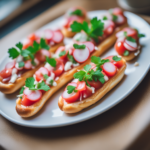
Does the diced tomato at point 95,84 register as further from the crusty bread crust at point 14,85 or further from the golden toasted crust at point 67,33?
the golden toasted crust at point 67,33

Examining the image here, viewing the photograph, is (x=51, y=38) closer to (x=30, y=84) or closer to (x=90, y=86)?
(x=30, y=84)

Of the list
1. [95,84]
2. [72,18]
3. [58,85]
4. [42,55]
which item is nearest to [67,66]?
[58,85]

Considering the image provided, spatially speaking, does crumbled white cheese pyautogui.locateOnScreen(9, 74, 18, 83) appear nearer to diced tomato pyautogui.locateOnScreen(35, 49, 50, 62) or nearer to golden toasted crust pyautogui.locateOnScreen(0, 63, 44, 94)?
golden toasted crust pyautogui.locateOnScreen(0, 63, 44, 94)

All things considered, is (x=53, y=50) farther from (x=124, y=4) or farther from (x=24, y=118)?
(x=124, y=4)

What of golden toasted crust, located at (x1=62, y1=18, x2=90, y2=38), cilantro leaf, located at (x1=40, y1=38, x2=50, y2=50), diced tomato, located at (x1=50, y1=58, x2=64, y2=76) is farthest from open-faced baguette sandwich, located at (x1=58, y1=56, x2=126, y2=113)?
golden toasted crust, located at (x1=62, y1=18, x2=90, y2=38)

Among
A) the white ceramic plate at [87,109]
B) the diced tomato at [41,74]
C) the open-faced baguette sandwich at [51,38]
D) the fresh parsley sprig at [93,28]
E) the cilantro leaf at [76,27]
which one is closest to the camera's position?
the white ceramic plate at [87,109]

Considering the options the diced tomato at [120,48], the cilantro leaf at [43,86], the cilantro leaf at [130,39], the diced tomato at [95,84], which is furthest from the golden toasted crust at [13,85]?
the cilantro leaf at [130,39]
